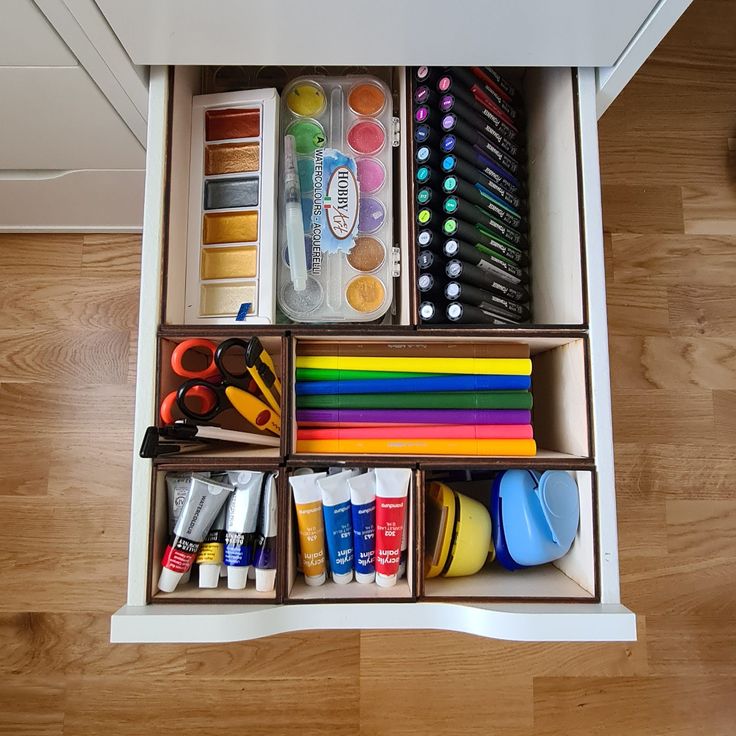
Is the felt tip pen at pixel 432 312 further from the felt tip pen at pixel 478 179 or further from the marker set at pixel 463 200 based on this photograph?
the felt tip pen at pixel 478 179

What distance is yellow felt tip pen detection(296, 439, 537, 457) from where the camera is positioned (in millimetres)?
680

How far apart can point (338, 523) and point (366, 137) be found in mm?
457

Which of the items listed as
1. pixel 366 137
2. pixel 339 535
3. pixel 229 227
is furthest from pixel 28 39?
pixel 339 535

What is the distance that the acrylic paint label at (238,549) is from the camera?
0.64 meters

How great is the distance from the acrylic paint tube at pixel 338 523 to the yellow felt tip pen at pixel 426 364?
0.12 metres

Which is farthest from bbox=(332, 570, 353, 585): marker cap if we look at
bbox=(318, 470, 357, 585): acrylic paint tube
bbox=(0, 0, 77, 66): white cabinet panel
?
bbox=(0, 0, 77, 66): white cabinet panel

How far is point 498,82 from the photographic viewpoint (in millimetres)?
785

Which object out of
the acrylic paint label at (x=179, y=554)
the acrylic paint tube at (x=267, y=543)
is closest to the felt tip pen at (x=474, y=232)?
the acrylic paint tube at (x=267, y=543)

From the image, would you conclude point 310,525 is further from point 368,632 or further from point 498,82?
point 498,82

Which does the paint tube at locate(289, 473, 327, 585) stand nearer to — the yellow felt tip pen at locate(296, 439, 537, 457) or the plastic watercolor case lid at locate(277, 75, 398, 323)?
the yellow felt tip pen at locate(296, 439, 537, 457)

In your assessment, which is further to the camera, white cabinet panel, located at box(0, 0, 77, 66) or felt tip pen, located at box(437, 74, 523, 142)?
felt tip pen, located at box(437, 74, 523, 142)

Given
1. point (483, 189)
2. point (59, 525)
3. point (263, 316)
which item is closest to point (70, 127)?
point (263, 316)

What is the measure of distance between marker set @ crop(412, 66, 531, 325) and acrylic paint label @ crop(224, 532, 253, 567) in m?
0.30

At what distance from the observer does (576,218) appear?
67cm
